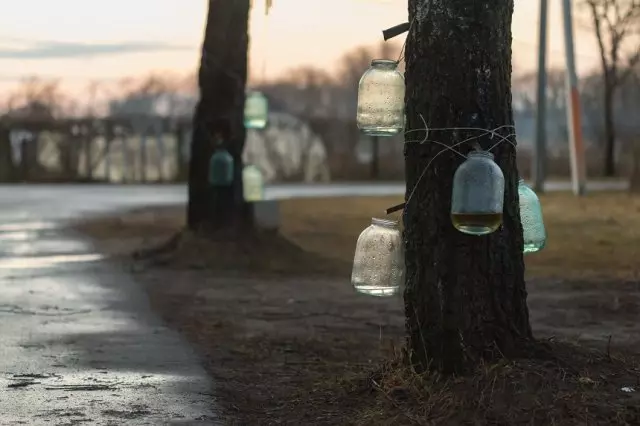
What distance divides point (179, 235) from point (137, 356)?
718cm

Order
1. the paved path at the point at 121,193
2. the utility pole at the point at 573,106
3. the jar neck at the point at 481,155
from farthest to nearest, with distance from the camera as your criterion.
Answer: the utility pole at the point at 573,106 → the paved path at the point at 121,193 → the jar neck at the point at 481,155

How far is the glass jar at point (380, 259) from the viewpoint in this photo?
22.2ft

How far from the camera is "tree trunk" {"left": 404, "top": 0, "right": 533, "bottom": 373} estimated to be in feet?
20.1

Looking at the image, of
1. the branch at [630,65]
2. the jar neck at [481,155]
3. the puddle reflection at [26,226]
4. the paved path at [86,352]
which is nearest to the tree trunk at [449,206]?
the jar neck at [481,155]

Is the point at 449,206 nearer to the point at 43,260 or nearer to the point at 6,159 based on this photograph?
the point at 43,260

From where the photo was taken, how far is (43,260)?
15.0 m

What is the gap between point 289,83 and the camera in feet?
170

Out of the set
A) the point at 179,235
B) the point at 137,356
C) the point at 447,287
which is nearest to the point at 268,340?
the point at 137,356

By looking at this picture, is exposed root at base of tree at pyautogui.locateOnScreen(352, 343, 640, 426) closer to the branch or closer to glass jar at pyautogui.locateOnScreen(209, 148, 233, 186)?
glass jar at pyautogui.locateOnScreen(209, 148, 233, 186)

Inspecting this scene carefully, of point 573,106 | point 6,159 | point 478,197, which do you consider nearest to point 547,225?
point 573,106

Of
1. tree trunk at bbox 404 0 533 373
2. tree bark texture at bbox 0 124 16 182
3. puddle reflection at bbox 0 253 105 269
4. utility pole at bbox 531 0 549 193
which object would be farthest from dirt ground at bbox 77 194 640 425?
tree bark texture at bbox 0 124 16 182

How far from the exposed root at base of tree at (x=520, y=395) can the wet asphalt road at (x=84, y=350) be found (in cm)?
106

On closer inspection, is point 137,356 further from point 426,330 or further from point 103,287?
point 103,287

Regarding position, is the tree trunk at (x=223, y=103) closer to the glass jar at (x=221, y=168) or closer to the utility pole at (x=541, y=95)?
the glass jar at (x=221, y=168)
